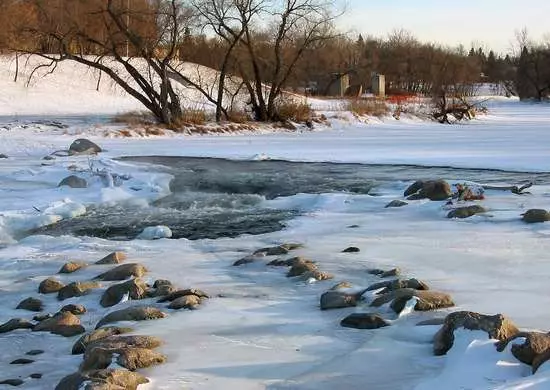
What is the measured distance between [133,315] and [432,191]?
7.05 m

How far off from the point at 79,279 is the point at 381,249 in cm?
337

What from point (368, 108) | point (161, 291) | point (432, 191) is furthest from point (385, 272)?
point (368, 108)

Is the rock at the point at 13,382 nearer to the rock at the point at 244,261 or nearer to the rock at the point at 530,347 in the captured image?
the rock at the point at 530,347

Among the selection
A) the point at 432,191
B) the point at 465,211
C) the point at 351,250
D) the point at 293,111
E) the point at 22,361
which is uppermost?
the point at 293,111

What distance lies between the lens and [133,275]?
23.4 feet

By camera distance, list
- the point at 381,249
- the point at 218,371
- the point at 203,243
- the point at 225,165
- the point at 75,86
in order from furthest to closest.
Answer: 1. the point at 75,86
2. the point at 225,165
3. the point at 203,243
4. the point at 381,249
5. the point at 218,371

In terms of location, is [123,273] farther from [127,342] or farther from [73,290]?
[127,342]

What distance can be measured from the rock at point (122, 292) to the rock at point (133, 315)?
54cm

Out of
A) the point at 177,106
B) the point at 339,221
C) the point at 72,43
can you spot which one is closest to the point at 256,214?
the point at 339,221

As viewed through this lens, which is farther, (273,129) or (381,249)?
(273,129)

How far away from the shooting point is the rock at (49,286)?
6730mm

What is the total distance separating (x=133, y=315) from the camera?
569 cm

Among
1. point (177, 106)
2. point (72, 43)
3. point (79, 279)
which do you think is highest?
point (72, 43)

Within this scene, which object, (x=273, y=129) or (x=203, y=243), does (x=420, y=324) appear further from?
(x=273, y=129)
